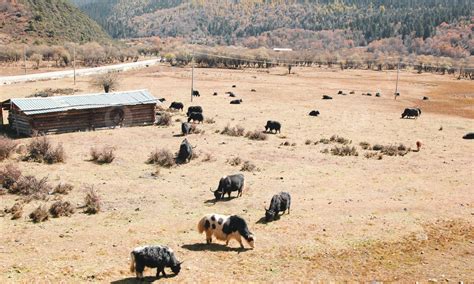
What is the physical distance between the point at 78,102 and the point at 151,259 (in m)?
24.8

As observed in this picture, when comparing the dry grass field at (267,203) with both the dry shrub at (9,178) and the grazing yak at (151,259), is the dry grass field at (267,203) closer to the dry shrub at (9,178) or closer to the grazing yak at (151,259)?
the grazing yak at (151,259)

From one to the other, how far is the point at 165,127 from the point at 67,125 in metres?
7.33

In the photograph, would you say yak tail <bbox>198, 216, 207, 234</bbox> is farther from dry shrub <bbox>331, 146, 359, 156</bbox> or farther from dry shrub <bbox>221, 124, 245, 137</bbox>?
dry shrub <bbox>221, 124, 245, 137</bbox>

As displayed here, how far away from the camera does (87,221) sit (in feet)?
55.2

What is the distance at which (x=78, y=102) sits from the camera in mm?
34250

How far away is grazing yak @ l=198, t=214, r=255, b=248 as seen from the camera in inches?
565

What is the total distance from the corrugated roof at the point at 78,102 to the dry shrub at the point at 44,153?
654 centimetres

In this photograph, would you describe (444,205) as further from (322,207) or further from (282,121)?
(282,121)

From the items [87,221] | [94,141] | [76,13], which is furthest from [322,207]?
[76,13]

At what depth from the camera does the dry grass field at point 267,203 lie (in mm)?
13266

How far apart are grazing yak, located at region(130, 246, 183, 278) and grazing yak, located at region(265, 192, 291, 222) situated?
5.53 metres

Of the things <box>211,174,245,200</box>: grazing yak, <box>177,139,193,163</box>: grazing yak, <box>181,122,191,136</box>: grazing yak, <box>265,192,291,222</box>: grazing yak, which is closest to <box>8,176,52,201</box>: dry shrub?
<box>211,174,245,200</box>: grazing yak

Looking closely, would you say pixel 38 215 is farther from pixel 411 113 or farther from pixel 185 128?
pixel 411 113

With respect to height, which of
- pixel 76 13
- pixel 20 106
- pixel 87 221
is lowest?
pixel 87 221
